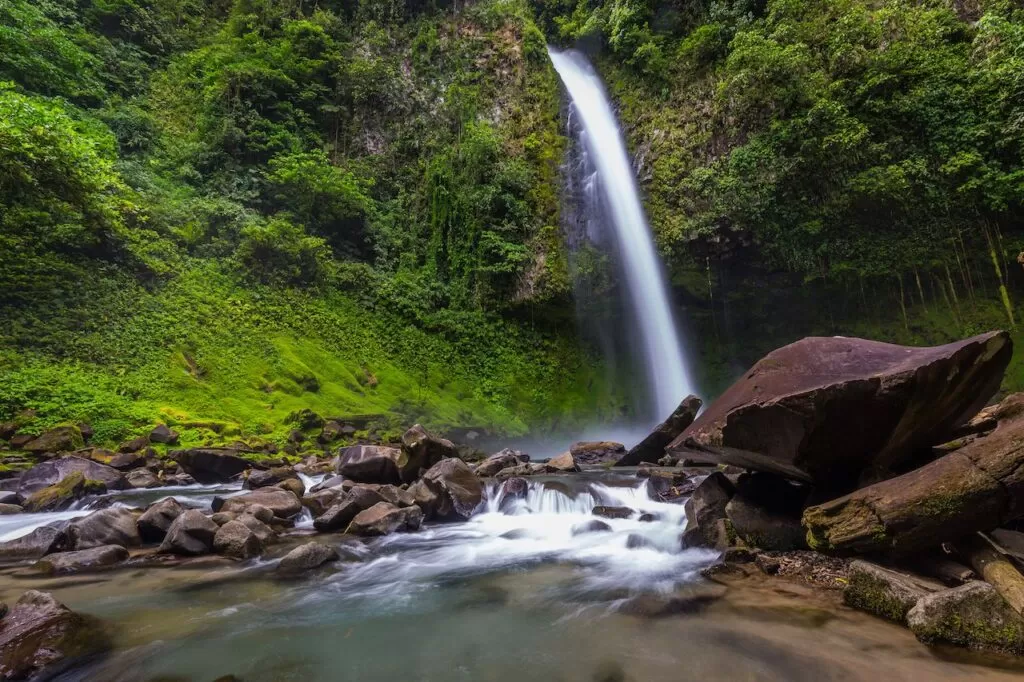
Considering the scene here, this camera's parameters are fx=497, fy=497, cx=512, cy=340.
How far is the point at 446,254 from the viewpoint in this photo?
69.1 feet

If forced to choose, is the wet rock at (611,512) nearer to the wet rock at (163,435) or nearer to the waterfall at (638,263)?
the wet rock at (163,435)

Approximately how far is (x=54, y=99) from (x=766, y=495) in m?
23.1

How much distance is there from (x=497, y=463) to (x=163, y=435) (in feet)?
24.4

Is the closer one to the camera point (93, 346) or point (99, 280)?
point (93, 346)

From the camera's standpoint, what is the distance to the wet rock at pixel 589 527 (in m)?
6.70

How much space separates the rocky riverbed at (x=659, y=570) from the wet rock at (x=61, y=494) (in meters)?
0.36

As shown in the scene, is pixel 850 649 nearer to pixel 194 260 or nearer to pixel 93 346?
pixel 93 346

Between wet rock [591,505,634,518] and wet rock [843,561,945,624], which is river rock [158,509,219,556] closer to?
wet rock [591,505,634,518]

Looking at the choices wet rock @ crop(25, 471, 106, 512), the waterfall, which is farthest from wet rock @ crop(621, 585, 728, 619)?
the waterfall

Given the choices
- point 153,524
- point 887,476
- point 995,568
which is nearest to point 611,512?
point 887,476

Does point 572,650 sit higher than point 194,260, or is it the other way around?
point 194,260

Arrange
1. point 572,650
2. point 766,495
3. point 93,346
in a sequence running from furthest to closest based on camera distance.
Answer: point 93,346, point 766,495, point 572,650

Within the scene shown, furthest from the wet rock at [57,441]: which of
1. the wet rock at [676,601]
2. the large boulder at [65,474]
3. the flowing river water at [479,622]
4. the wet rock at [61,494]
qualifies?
the wet rock at [676,601]

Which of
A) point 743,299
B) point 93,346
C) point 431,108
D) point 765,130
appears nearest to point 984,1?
point 765,130
